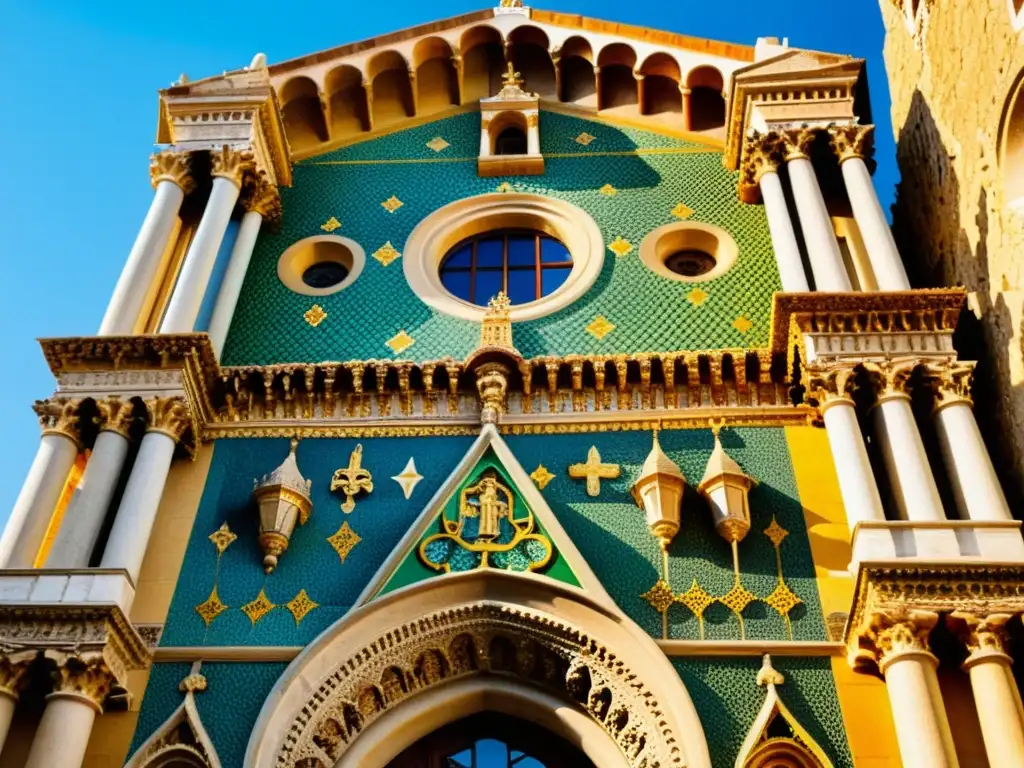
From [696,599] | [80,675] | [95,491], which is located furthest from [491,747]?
[95,491]

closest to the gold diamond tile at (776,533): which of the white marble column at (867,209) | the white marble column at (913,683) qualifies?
the white marble column at (913,683)

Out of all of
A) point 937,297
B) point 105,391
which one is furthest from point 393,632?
point 937,297

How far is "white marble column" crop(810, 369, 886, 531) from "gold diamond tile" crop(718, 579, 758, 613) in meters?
1.07

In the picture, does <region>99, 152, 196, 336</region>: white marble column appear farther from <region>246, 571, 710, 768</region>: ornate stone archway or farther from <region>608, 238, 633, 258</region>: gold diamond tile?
<region>608, 238, 633, 258</region>: gold diamond tile

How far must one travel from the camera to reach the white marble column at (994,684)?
9555 mm

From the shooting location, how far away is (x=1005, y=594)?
1035cm

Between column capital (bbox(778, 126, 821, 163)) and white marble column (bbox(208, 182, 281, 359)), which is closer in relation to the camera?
white marble column (bbox(208, 182, 281, 359))

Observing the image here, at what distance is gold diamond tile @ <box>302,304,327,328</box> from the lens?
587 inches

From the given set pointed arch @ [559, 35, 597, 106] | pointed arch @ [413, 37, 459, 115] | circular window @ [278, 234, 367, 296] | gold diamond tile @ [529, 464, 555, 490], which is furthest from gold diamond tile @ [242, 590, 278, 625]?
pointed arch @ [559, 35, 597, 106]

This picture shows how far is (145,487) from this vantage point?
12133 mm

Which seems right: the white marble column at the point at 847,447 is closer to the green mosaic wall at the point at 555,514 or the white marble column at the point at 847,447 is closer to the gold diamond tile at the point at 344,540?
the green mosaic wall at the point at 555,514

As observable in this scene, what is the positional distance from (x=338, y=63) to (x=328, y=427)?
6.26 m

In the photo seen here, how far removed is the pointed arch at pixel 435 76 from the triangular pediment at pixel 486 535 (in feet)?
22.4

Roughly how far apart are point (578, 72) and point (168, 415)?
831 cm
